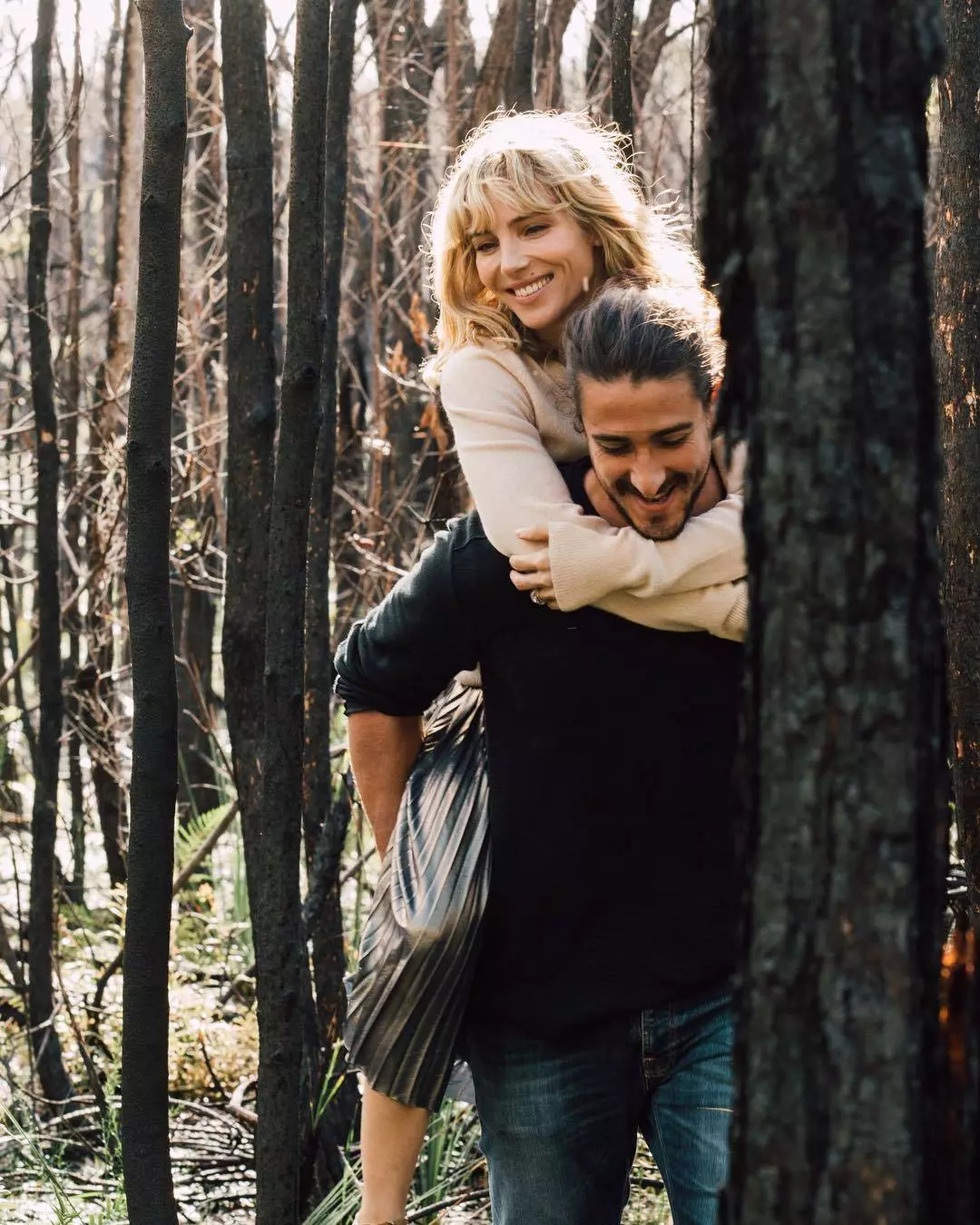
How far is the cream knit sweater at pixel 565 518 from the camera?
6.65 feet

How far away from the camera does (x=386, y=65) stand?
6.95 meters

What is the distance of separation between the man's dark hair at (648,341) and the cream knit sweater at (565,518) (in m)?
0.17

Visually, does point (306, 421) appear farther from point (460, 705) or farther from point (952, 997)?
point (952, 997)

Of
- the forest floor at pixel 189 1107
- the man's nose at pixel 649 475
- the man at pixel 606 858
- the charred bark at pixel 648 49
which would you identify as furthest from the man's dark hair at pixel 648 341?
the charred bark at pixel 648 49

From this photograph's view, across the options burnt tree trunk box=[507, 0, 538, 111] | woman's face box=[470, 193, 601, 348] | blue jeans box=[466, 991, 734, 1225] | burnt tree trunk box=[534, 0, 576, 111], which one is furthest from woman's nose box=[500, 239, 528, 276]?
burnt tree trunk box=[534, 0, 576, 111]

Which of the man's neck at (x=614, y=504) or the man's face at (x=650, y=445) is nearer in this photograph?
the man's face at (x=650, y=445)

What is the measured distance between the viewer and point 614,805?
214 cm

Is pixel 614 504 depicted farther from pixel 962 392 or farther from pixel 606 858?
pixel 962 392

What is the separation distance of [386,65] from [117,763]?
346cm

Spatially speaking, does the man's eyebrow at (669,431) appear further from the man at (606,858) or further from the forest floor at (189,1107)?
the forest floor at (189,1107)

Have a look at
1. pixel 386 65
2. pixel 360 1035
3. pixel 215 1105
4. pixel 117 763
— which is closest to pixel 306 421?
pixel 360 1035

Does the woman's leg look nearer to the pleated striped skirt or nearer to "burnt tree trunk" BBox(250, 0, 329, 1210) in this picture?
the pleated striped skirt

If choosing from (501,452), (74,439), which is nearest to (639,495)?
(501,452)

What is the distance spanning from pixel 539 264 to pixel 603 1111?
136 cm
